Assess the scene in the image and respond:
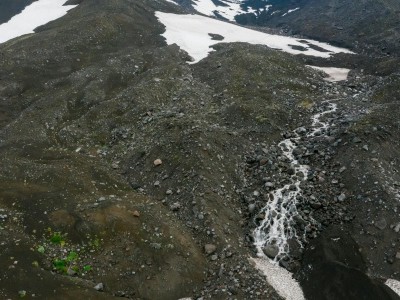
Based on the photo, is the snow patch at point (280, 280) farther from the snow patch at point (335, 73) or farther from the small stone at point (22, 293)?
the snow patch at point (335, 73)

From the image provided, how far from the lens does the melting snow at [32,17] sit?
86125 mm

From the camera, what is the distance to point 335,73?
65875 millimetres

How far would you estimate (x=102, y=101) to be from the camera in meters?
54.4

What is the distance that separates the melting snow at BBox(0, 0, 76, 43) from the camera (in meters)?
86.1

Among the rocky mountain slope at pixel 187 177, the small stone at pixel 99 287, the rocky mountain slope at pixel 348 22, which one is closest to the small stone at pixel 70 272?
the rocky mountain slope at pixel 187 177

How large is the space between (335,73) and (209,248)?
152 ft

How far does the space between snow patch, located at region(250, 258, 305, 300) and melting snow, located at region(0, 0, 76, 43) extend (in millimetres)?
74898

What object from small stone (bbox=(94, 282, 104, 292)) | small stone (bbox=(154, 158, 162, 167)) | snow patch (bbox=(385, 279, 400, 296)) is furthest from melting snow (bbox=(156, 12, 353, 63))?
snow patch (bbox=(385, 279, 400, 296))

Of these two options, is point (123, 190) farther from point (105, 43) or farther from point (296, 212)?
point (105, 43)

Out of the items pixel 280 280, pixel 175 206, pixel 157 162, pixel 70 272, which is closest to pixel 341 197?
pixel 280 280

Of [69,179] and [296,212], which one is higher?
[69,179]

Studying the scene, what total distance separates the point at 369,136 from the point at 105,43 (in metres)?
52.9

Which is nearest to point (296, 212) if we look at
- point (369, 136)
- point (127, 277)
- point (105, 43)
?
point (369, 136)

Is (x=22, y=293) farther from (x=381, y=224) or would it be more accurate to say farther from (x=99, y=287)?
(x=381, y=224)
